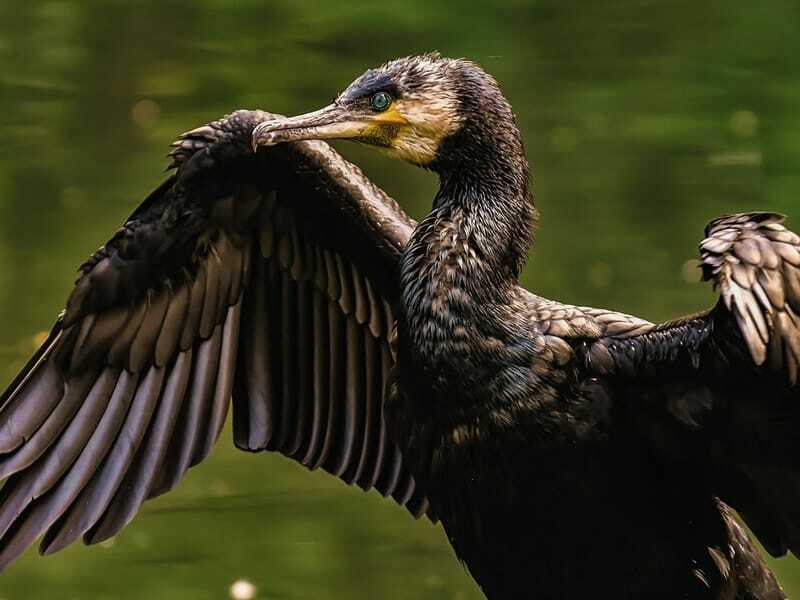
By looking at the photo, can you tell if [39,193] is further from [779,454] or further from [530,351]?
[779,454]

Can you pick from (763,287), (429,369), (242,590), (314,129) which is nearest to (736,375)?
(763,287)

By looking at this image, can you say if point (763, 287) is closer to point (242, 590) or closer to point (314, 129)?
point (314, 129)

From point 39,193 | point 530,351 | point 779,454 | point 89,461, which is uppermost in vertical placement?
point 39,193

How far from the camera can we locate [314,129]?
5.10 meters

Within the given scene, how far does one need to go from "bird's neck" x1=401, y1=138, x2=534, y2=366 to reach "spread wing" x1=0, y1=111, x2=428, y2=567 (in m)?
0.63

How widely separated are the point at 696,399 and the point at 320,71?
3.52 meters

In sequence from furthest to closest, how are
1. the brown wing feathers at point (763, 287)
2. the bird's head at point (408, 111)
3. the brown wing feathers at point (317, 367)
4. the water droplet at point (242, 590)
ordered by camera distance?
the water droplet at point (242, 590) → the brown wing feathers at point (317, 367) → the bird's head at point (408, 111) → the brown wing feathers at point (763, 287)

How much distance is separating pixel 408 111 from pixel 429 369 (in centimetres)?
70

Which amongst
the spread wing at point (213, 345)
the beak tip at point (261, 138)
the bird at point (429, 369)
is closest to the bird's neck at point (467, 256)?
the bird at point (429, 369)

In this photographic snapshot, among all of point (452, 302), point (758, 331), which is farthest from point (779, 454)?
point (452, 302)

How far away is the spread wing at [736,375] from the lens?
4.30 metres

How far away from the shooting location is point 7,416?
5703 mm

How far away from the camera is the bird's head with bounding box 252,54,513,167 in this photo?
507 cm

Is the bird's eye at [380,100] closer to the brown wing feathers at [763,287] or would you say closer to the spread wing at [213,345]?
the spread wing at [213,345]
